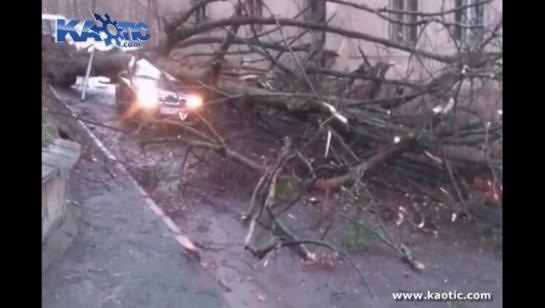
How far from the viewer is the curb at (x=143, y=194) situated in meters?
2.46

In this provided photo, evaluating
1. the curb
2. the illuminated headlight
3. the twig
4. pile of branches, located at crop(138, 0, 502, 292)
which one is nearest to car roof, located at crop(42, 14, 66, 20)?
the curb

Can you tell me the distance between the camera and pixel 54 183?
2.34 metres

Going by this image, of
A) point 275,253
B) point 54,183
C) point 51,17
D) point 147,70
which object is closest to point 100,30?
point 51,17


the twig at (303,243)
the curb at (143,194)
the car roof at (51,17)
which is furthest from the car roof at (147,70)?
the twig at (303,243)

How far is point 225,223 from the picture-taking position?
2514 millimetres

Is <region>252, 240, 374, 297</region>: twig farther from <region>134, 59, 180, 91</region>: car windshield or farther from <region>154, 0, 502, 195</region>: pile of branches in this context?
<region>134, 59, 180, 91</region>: car windshield

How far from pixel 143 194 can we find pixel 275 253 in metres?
0.49

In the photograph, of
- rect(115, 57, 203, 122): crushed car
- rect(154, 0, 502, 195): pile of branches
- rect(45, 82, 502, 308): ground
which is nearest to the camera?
rect(45, 82, 502, 308): ground

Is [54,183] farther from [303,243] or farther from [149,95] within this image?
[303,243]

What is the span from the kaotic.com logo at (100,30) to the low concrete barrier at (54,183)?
0.37 meters

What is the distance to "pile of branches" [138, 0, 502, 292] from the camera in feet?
8.73

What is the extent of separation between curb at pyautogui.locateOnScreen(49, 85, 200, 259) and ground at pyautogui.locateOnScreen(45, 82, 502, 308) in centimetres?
2
